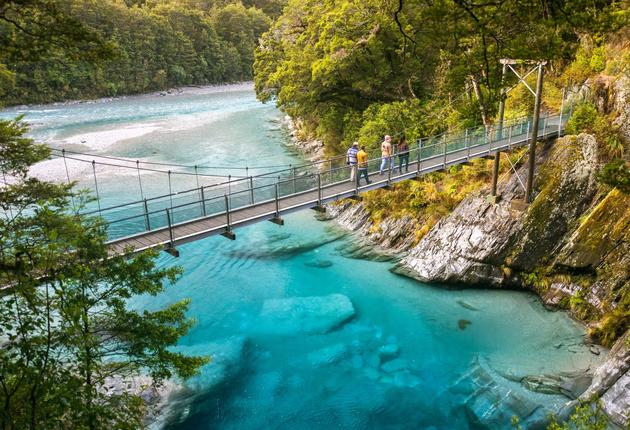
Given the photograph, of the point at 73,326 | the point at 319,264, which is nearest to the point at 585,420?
the point at 73,326

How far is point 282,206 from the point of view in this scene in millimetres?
12000

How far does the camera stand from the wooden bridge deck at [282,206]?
10.3m

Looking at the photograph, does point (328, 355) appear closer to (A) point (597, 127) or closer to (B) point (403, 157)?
(B) point (403, 157)

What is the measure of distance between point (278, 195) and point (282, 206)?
0.48 meters

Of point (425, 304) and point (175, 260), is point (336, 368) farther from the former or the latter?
point (175, 260)

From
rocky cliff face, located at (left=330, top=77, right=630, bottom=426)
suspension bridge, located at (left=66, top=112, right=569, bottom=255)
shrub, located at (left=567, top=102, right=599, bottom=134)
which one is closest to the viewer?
suspension bridge, located at (left=66, top=112, right=569, bottom=255)

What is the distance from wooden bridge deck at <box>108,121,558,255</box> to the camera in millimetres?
10273

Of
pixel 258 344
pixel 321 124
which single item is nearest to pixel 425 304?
pixel 258 344

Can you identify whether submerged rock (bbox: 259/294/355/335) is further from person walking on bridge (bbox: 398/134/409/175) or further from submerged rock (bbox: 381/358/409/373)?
person walking on bridge (bbox: 398/134/409/175)

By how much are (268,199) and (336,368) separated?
14.1 feet

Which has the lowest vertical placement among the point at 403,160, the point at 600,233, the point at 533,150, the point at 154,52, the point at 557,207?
the point at 600,233

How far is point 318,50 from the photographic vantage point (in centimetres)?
2136

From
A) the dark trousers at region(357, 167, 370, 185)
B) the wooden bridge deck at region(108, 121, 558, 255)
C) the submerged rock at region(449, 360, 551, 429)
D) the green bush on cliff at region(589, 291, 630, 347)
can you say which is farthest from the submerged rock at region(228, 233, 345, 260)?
the green bush on cliff at region(589, 291, 630, 347)

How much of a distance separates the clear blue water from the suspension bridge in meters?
2.54
